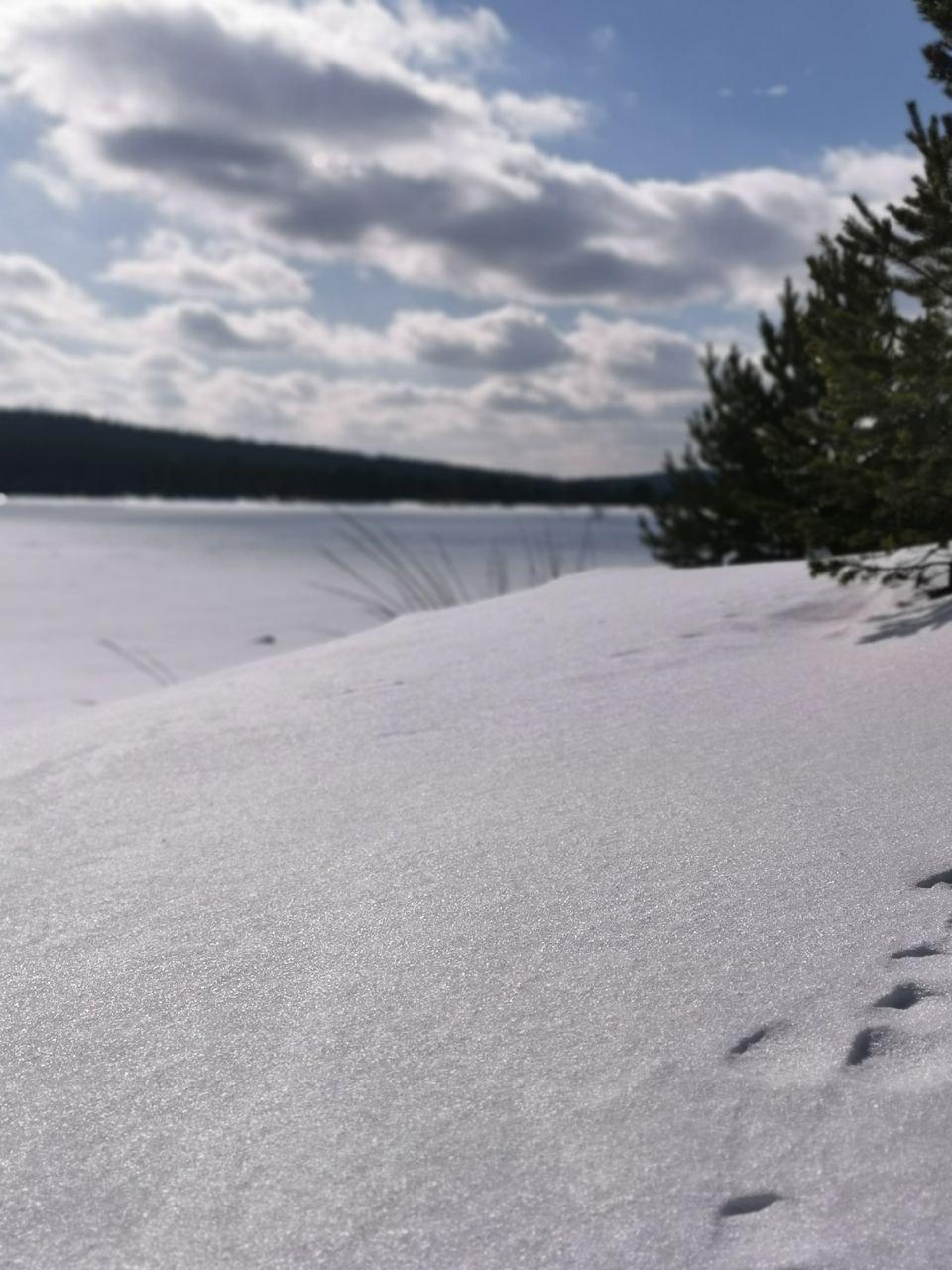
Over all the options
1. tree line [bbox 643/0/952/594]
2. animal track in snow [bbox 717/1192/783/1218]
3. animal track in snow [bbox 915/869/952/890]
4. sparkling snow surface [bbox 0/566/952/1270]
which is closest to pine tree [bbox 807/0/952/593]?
tree line [bbox 643/0/952/594]

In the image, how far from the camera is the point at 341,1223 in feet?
4.34

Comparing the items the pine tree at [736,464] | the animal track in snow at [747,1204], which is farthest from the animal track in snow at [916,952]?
the pine tree at [736,464]

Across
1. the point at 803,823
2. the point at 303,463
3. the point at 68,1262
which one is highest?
the point at 303,463

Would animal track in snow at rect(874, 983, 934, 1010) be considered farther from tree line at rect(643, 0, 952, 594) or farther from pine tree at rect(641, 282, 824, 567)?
pine tree at rect(641, 282, 824, 567)

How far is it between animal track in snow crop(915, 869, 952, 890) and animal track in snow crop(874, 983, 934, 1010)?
0.30m

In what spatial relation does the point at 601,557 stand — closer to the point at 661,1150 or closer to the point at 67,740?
the point at 67,740

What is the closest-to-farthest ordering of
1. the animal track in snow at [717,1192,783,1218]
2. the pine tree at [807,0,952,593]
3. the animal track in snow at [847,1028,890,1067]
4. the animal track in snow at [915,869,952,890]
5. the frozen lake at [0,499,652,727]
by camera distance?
the animal track in snow at [717,1192,783,1218] < the animal track in snow at [847,1028,890,1067] < the animal track in snow at [915,869,952,890] < the pine tree at [807,0,952,593] < the frozen lake at [0,499,652,727]

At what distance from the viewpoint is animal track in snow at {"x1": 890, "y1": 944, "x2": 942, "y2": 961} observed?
5.65 feet

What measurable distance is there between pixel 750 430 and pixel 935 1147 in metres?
9.61

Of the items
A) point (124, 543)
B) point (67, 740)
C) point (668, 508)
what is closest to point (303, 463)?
point (124, 543)

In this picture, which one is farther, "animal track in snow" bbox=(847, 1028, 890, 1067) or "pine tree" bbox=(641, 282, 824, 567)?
"pine tree" bbox=(641, 282, 824, 567)

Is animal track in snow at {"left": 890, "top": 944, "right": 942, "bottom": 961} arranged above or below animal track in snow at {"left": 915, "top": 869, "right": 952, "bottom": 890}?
below

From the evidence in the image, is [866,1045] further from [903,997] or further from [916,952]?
[916,952]

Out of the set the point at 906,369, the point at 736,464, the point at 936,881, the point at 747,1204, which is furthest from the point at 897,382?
the point at 736,464
